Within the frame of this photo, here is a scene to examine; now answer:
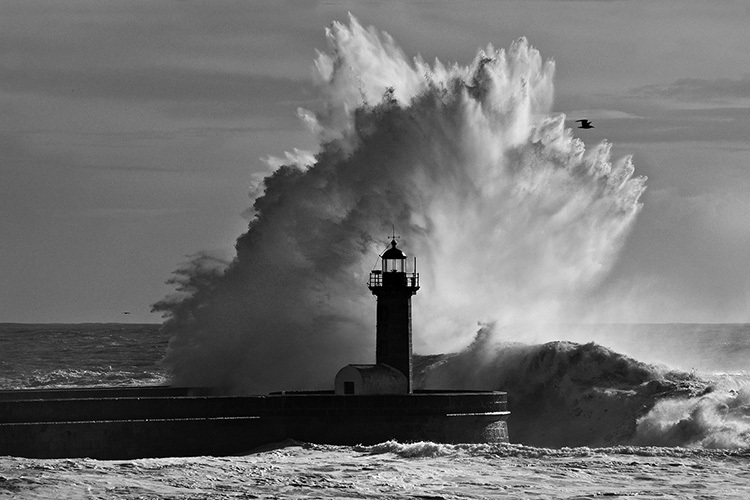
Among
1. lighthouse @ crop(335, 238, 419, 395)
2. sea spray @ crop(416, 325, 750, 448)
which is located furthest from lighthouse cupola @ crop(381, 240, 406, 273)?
sea spray @ crop(416, 325, 750, 448)

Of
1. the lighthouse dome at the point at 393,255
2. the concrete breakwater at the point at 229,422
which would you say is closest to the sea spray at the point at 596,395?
the concrete breakwater at the point at 229,422

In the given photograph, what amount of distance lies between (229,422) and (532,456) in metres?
5.34

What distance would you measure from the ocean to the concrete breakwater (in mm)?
487

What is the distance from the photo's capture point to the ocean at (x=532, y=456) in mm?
24234

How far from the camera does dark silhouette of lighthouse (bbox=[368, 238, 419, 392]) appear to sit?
3041 centimetres

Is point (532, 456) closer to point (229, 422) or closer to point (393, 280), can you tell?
point (393, 280)

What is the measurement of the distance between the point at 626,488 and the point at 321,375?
13045 mm

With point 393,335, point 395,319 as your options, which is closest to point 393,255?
point 395,319

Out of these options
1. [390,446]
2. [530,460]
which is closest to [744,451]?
[530,460]

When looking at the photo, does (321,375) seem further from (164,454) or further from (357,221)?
(164,454)

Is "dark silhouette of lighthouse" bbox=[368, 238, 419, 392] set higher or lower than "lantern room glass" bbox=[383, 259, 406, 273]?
lower

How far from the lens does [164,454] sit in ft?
90.3

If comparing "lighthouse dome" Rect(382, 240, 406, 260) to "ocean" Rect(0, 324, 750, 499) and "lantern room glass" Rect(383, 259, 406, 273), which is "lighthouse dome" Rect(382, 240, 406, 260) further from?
"ocean" Rect(0, 324, 750, 499)

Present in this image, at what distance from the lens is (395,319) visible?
3045 centimetres
